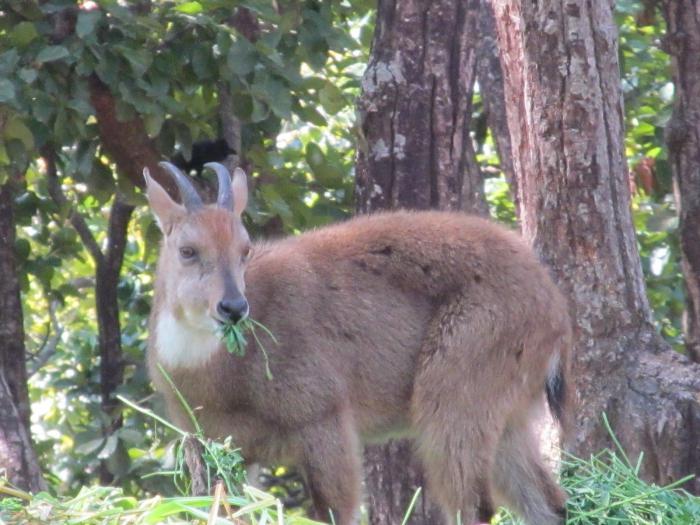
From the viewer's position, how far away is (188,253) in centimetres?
674

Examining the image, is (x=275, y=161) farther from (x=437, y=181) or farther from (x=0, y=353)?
(x=0, y=353)

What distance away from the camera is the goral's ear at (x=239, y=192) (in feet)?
23.0

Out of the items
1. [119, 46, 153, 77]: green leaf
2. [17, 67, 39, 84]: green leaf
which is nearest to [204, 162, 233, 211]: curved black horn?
[119, 46, 153, 77]: green leaf

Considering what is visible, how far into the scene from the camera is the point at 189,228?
6777 millimetres

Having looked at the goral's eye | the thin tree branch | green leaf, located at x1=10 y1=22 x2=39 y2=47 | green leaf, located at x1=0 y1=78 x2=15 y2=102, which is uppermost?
green leaf, located at x1=10 y1=22 x2=39 y2=47

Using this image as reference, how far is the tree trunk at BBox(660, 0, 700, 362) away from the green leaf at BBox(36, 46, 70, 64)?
146 inches

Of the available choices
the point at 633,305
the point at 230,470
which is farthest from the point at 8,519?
the point at 633,305

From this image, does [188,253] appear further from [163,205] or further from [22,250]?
[22,250]

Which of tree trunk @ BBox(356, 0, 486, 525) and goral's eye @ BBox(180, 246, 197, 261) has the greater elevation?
tree trunk @ BBox(356, 0, 486, 525)

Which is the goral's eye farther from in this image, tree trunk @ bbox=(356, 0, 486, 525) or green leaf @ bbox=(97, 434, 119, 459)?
green leaf @ bbox=(97, 434, 119, 459)

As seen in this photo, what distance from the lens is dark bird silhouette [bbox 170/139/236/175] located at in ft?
27.6

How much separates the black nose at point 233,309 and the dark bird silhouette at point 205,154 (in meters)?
2.14

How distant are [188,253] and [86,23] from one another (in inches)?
56.6

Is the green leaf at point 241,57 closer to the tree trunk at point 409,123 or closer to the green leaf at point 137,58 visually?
the green leaf at point 137,58
